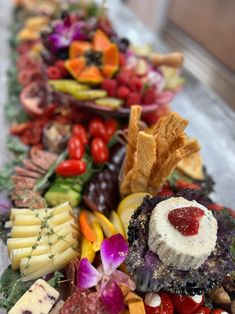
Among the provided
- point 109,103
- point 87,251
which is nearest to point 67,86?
point 109,103

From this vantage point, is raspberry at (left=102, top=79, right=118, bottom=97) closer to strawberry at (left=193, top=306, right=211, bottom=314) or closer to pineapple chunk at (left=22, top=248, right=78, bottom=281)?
pineapple chunk at (left=22, top=248, right=78, bottom=281)

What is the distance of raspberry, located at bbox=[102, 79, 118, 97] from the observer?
2.02 meters

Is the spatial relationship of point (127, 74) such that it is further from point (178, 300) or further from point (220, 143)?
point (178, 300)

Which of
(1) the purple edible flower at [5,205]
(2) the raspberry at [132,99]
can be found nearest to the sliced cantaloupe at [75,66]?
(2) the raspberry at [132,99]

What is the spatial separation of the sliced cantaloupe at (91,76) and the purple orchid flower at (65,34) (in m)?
0.27

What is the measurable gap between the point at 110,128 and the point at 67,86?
320 millimetres

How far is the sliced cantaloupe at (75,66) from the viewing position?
6.89 feet

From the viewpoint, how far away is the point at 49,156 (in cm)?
188

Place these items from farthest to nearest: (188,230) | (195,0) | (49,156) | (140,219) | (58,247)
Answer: (195,0) → (49,156) → (58,247) → (140,219) → (188,230)

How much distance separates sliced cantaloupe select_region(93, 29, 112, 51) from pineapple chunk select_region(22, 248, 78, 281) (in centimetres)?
128

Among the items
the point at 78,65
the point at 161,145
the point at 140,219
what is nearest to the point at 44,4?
the point at 78,65

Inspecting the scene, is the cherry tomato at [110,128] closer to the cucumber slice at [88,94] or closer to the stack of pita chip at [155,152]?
the cucumber slice at [88,94]

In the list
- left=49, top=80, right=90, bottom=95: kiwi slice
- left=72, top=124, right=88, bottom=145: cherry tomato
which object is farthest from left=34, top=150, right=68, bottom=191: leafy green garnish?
left=49, top=80, right=90, bottom=95: kiwi slice

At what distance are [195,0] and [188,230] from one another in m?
2.64
